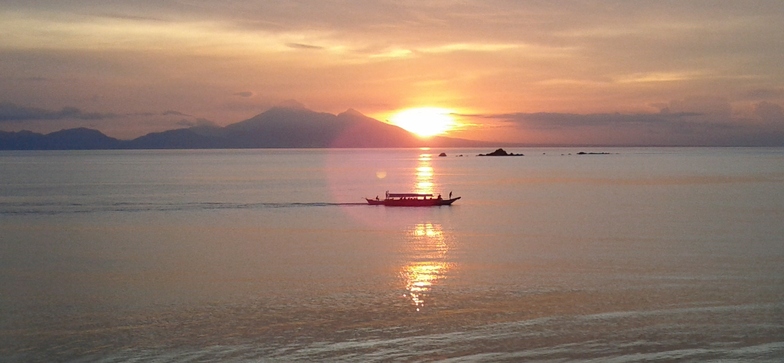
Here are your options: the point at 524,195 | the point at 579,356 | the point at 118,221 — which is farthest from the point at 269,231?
the point at 524,195

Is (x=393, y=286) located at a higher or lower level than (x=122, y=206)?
lower

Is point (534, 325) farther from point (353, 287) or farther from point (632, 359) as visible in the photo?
point (353, 287)

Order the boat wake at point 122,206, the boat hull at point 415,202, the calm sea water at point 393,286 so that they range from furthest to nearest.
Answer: the boat hull at point 415,202 → the boat wake at point 122,206 → the calm sea water at point 393,286

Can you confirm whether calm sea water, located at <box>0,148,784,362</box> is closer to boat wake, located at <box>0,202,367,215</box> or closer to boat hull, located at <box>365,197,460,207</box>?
boat wake, located at <box>0,202,367,215</box>

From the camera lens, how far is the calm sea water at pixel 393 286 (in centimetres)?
1828

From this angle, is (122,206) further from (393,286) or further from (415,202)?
(393,286)

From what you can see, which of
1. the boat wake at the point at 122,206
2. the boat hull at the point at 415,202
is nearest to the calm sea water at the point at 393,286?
the boat wake at the point at 122,206

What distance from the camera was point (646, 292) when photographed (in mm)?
24016

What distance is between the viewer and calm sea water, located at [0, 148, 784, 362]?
18281 mm

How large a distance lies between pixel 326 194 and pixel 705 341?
182 ft

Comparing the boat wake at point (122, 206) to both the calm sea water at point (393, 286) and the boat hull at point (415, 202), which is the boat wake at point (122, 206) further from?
the boat hull at point (415, 202)

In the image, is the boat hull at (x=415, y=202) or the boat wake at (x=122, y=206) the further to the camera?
the boat hull at (x=415, y=202)

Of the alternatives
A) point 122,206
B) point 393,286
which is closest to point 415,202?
point 122,206

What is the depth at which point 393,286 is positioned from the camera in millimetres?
25500
